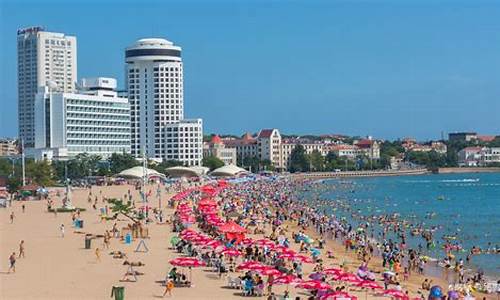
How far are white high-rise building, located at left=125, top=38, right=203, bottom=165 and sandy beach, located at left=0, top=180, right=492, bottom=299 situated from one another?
11085 centimetres

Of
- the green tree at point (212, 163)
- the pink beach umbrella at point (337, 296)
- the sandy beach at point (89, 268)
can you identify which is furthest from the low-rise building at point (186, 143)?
the pink beach umbrella at point (337, 296)

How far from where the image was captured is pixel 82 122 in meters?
138

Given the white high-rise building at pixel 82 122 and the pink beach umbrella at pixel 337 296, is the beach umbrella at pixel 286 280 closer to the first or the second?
the pink beach umbrella at pixel 337 296

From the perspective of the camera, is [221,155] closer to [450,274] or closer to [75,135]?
[75,135]

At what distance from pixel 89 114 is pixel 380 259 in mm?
109680

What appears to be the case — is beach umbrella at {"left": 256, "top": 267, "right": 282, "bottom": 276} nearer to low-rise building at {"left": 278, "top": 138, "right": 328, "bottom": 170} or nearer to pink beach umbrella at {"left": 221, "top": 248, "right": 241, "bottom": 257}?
pink beach umbrella at {"left": 221, "top": 248, "right": 241, "bottom": 257}

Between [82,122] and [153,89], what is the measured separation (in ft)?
Result: 82.3

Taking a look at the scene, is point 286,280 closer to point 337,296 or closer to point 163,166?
point 337,296

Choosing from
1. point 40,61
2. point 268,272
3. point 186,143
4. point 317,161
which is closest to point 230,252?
point 268,272

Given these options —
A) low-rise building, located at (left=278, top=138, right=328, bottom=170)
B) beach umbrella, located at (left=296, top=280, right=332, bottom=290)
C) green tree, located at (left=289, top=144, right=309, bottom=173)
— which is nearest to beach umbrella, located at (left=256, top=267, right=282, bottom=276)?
beach umbrella, located at (left=296, top=280, right=332, bottom=290)

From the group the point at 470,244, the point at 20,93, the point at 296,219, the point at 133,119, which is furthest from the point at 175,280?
the point at 20,93

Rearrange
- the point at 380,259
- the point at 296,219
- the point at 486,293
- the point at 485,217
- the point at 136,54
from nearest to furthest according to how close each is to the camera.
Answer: the point at 486,293 → the point at 380,259 → the point at 296,219 → the point at 485,217 → the point at 136,54

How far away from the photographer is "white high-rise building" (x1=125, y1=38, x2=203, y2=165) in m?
156

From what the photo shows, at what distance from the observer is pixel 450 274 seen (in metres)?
32.8
